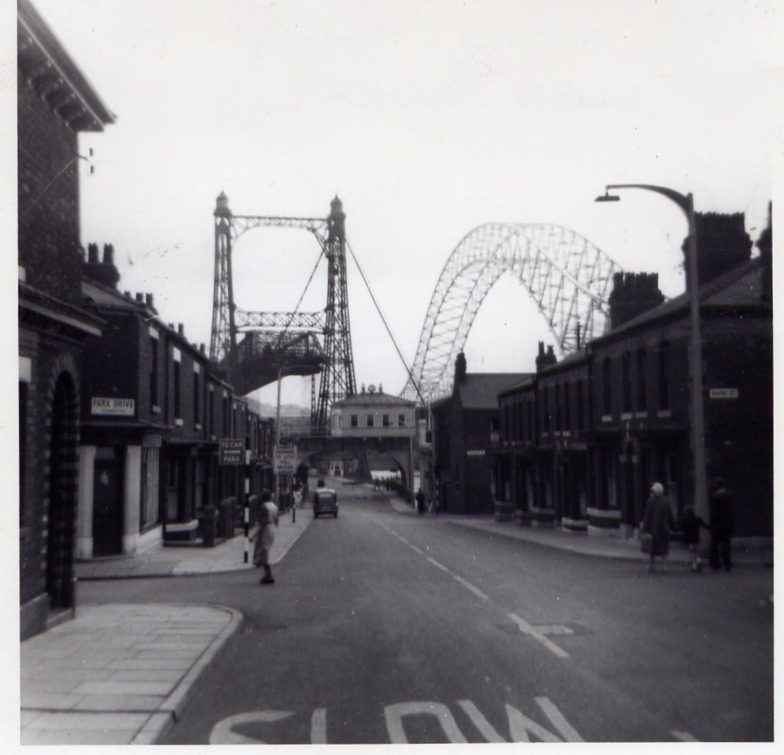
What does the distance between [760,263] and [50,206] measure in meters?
16.4

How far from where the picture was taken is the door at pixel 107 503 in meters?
23.0

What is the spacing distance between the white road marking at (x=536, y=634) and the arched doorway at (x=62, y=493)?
261 inches

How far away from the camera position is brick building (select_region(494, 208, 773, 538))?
74.7 feet

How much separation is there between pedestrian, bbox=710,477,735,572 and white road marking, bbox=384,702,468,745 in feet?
36.6

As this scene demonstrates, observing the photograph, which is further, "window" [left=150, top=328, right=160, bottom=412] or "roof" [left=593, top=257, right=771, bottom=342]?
"window" [left=150, top=328, right=160, bottom=412]

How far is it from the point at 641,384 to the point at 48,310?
20.6 m

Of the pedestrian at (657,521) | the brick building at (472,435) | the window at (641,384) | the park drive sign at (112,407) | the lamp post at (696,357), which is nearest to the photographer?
the lamp post at (696,357)

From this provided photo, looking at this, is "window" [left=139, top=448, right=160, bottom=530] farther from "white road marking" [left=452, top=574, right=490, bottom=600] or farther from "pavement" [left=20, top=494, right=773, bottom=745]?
"pavement" [left=20, top=494, right=773, bottom=745]

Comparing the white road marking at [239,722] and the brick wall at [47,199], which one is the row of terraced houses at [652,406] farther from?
the brick wall at [47,199]

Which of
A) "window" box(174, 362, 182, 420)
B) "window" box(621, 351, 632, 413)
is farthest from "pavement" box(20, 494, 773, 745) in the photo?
"window" box(621, 351, 632, 413)

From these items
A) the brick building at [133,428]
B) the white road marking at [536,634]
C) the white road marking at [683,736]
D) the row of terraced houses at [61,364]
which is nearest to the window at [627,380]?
the brick building at [133,428]

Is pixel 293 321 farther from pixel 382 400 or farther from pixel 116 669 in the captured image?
pixel 382 400

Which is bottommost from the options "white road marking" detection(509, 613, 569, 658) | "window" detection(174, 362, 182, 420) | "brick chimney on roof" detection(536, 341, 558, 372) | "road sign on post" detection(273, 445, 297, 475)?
"white road marking" detection(509, 613, 569, 658)

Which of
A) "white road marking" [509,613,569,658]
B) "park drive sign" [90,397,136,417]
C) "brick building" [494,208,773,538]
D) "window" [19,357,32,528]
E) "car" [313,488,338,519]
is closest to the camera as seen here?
"white road marking" [509,613,569,658]
